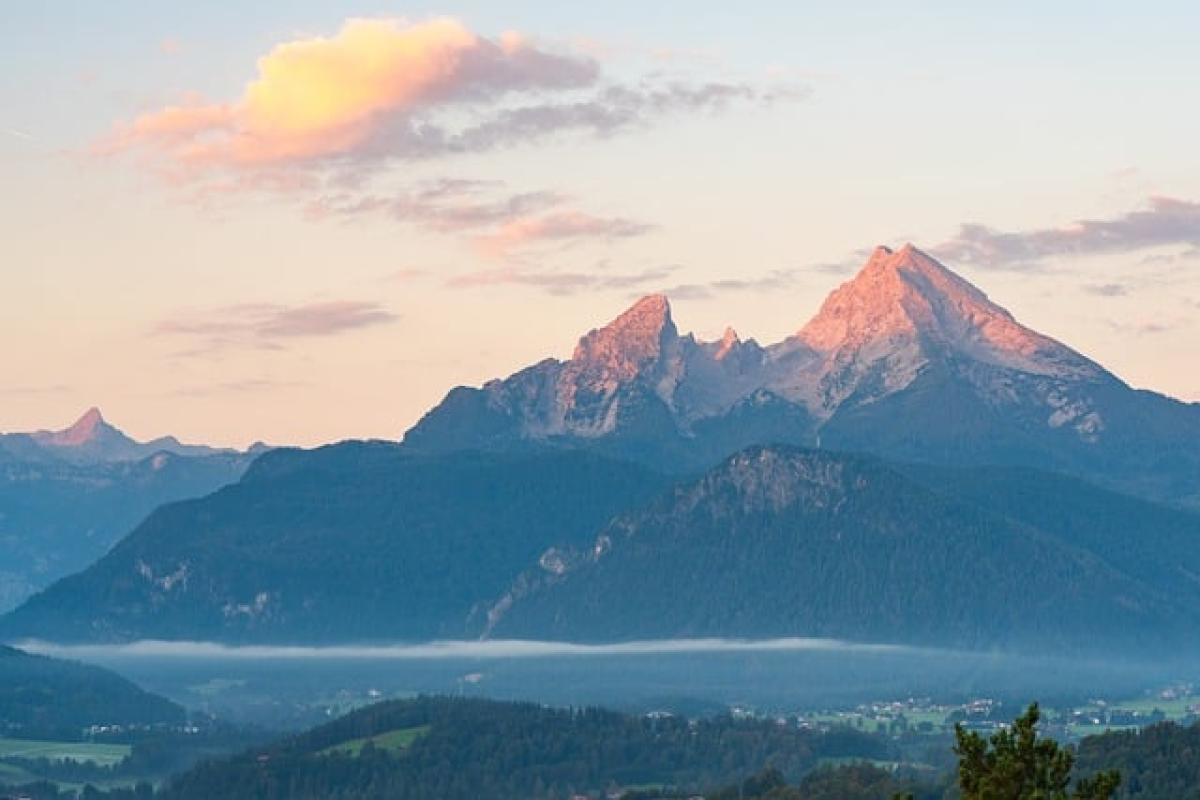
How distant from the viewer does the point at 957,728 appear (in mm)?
110250

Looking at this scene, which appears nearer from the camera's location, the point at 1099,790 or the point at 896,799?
the point at 1099,790

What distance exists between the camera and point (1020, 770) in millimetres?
102000

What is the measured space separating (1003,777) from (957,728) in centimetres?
873

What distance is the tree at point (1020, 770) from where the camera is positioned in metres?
101

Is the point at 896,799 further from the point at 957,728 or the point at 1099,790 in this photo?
the point at 1099,790

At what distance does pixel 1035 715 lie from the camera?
104m

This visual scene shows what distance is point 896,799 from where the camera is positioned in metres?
110

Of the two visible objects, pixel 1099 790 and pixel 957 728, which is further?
pixel 957 728

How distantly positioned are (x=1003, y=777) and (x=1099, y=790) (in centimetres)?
307

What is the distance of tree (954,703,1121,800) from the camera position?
101312 mm

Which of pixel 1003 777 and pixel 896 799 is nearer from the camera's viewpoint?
pixel 1003 777

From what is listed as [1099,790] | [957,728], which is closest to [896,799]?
[957,728]

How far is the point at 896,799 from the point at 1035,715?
8.40 meters

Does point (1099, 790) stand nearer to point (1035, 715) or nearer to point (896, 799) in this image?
point (1035, 715)
